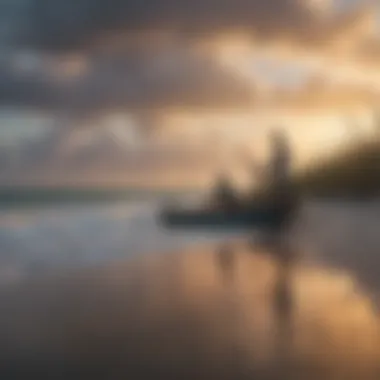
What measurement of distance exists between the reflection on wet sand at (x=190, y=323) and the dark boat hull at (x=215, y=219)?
1.9 inches

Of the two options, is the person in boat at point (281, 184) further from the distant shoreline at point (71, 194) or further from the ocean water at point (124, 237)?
the distant shoreline at point (71, 194)

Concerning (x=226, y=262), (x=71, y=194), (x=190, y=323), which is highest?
(x=71, y=194)

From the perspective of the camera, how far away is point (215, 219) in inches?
50.6

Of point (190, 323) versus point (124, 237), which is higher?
point (124, 237)

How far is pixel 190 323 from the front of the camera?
4.18 feet

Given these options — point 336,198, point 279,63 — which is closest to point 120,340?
point 336,198

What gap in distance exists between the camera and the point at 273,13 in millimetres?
1322

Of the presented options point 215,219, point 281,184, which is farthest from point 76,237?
point 281,184

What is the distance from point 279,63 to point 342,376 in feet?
1.82

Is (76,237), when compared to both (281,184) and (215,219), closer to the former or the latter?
(215,219)

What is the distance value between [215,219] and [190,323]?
0.19 meters

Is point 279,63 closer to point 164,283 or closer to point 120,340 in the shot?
point 164,283

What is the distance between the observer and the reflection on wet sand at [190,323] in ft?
4.06

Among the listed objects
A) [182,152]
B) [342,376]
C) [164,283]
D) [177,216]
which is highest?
[182,152]
